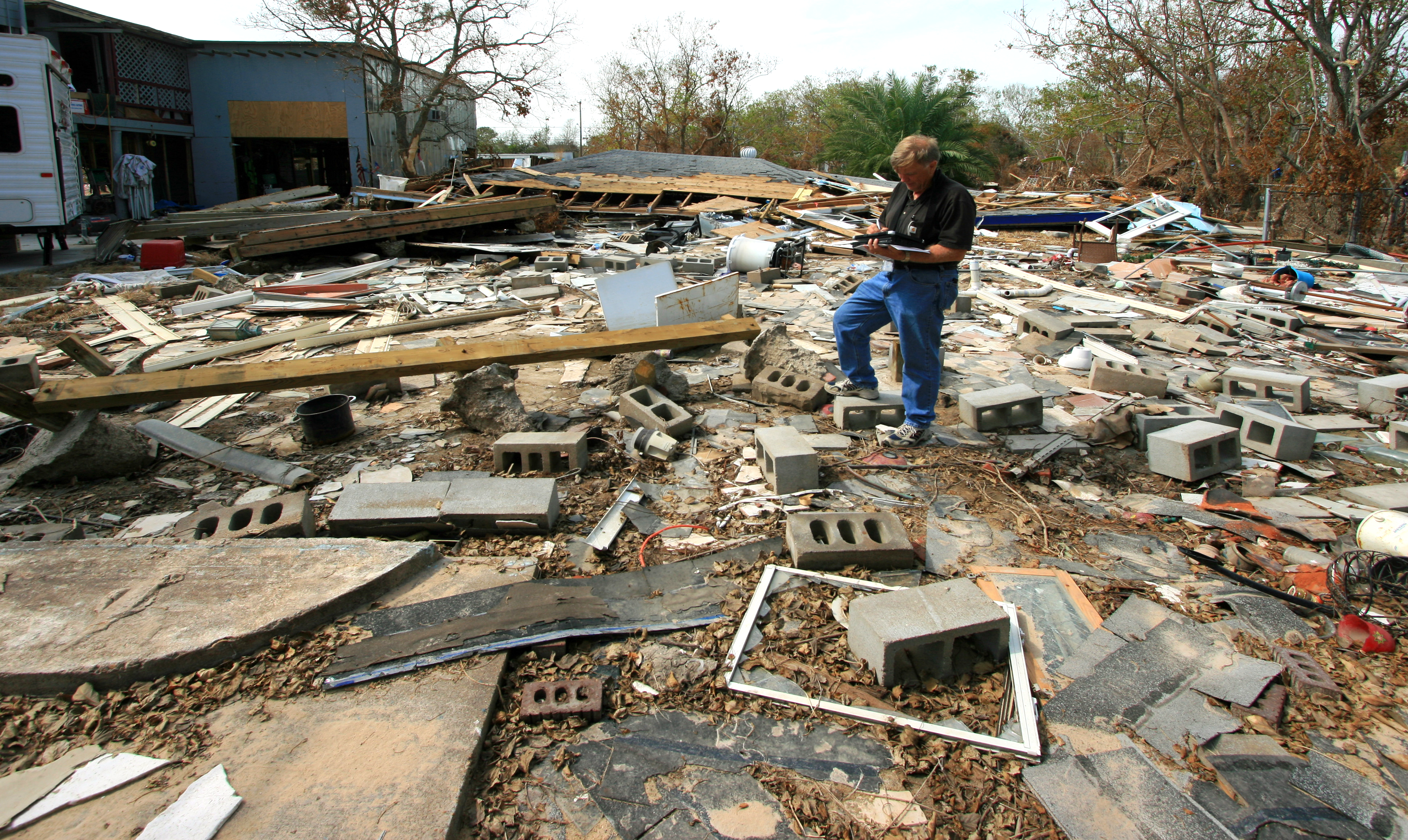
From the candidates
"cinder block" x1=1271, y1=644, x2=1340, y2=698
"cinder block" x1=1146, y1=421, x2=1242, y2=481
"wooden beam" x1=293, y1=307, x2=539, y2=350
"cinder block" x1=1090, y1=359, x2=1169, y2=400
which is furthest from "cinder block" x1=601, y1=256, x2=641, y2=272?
"cinder block" x1=1271, y1=644, x2=1340, y2=698

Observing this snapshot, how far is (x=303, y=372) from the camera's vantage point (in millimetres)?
4164

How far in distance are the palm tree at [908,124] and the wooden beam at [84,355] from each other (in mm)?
23102

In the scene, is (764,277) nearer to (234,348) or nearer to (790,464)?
(234,348)

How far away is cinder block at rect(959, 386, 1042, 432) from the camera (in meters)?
4.66

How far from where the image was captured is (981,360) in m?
6.50

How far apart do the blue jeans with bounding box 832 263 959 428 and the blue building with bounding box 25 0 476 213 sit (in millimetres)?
21487

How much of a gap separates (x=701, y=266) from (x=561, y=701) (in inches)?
309

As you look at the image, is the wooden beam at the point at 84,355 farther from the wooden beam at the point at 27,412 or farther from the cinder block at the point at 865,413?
the cinder block at the point at 865,413

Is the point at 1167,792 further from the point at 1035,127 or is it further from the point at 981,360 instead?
the point at 1035,127

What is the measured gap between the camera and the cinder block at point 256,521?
3.20 meters

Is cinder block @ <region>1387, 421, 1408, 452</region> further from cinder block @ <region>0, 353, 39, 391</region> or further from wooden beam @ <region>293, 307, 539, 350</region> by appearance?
cinder block @ <region>0, 353, 39, 391</region>

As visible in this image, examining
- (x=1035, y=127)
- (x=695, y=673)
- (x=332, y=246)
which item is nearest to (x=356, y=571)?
(x=695, y=673)

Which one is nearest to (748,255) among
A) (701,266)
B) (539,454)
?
(701,266)

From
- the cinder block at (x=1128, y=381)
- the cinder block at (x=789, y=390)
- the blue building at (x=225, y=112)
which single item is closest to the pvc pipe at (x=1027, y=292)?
the cinder block at (x=1128, y=381)
